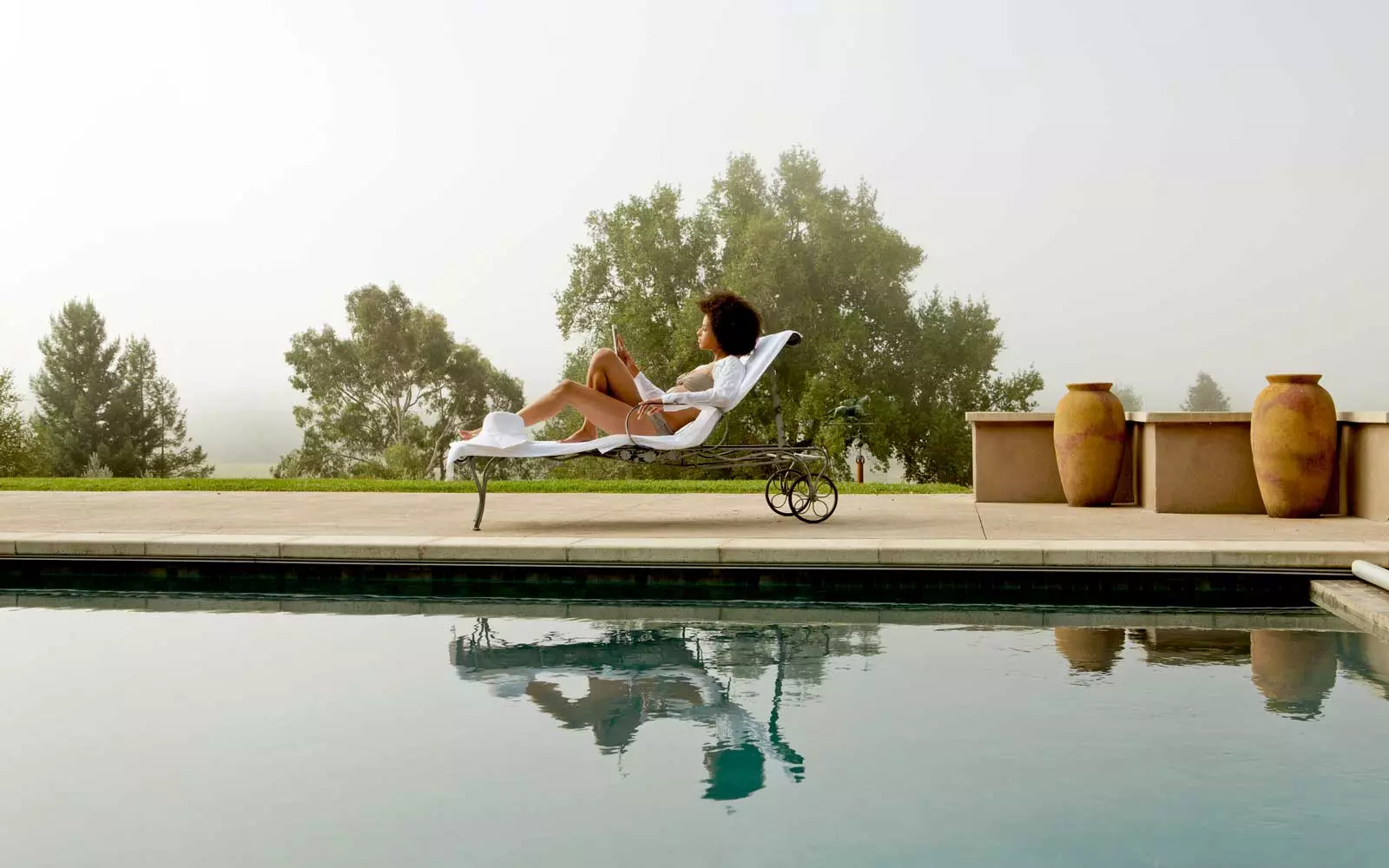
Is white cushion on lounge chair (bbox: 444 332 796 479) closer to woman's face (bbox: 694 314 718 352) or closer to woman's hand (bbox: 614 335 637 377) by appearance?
woman's face (bbox: 694 314 718 352)

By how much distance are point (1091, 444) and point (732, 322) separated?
2.86 metres

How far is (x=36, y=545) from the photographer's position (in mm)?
6176

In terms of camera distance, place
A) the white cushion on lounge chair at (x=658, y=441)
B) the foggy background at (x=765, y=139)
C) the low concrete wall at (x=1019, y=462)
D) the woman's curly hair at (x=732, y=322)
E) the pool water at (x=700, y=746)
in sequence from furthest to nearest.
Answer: the foggy background at (x=765, y=139), the low concrete wall at (x=1019, y=462), the woman's curly hair at (x=732, y=322), the white cushion on lounge chair at (x=658, y=441), the pool water at (x=700, y=746)

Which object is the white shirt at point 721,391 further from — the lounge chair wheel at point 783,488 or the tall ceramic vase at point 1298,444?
the tall ceramic vase at point 1298,444

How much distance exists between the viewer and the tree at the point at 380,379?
1603 inches

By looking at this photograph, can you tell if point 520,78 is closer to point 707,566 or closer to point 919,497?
point 919,497

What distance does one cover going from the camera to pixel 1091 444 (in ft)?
27.0

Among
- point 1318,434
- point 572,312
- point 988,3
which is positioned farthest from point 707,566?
point 572,312

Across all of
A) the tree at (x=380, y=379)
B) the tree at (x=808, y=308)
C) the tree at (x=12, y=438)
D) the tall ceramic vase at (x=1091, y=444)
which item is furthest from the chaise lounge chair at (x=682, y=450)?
the tree at (x=380, y=379)

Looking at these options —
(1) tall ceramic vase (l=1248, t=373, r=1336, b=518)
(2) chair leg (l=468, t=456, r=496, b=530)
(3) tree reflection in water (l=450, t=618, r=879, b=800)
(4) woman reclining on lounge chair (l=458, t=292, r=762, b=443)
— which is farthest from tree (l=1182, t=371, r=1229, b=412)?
(3) tree reflection in water (l=450, t=618, r=879, b=800)

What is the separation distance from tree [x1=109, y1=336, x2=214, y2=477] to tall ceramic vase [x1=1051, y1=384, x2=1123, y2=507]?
135ft

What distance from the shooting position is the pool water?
258cm

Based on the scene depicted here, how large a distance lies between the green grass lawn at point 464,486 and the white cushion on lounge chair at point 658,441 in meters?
3.20

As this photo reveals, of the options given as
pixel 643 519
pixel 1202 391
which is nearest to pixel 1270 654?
pixel 643 519
